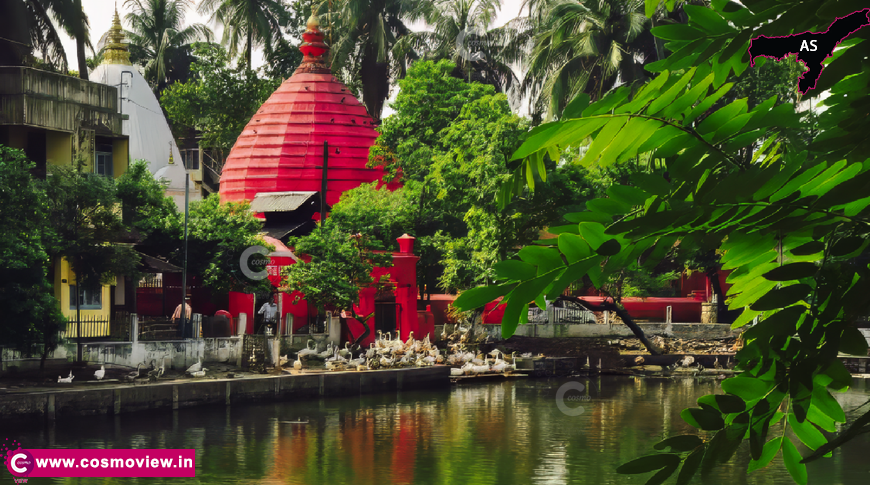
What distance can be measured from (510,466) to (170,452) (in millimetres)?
5643

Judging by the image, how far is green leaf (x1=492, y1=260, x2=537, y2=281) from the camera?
1639mm

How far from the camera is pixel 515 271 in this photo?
5.42 feet

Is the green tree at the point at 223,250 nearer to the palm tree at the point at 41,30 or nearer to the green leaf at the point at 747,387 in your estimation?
the palm tree at the point at 41,30

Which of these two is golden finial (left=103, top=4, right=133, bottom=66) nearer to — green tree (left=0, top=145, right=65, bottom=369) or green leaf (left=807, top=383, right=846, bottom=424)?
green tree (left=0, top=145, right=65, bottom=369)

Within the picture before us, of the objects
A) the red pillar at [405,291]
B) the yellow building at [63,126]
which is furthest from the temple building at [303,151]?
the yellow building at [63,126]

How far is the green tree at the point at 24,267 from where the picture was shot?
18391 millimetres

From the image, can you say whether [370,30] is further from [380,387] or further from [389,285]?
[380,387]

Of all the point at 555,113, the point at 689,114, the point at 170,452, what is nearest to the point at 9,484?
the point at 170,452

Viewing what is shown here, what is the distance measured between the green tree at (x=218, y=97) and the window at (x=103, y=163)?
15.8 metres

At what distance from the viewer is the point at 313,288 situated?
86.1 ft

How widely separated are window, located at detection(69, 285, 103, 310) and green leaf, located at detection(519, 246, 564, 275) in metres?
24.4

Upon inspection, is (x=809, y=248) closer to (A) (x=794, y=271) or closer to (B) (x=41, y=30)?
(A) (x=794, y=271)
